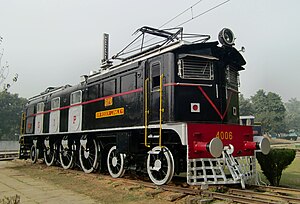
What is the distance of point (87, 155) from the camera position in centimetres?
1196

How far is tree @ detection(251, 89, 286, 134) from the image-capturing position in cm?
7162

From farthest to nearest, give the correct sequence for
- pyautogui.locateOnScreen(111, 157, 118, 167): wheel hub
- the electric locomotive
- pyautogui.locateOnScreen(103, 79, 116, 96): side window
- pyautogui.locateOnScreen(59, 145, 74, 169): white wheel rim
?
pyautogui.locateOnScreen(59, 145, 74, 169): white wheel rim, pyautogui.locateOnScreen(103, 79, 116, 96): side window, pyautogui.locateOnScreen(111, 157, 118, 167): wheel hub, the electric locomotive

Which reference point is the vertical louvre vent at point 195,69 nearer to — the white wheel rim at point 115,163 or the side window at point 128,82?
the side window at point 128,82

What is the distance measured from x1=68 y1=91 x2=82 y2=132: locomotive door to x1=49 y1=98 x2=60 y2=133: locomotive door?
1552mm

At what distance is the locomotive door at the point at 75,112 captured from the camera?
1238cm

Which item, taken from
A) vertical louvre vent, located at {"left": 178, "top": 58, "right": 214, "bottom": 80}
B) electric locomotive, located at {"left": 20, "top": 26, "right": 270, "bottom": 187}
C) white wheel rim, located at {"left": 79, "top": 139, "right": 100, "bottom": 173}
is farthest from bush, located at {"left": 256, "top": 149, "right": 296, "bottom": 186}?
white wheel rim, located at {"left": 79, "top": 139, "right": 100, "bottom": 173}

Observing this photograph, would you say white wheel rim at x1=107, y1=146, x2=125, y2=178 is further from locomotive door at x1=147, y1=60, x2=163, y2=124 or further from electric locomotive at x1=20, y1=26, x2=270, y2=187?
locomotive door at x1=147, y1=60, x2=163, y2=124

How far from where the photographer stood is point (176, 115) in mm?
7723

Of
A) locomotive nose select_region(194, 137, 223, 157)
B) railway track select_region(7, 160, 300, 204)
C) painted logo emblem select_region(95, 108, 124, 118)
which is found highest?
painted logo emblem select_region(95, 108, 124, 118)

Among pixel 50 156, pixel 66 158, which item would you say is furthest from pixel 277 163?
pixel 50 156

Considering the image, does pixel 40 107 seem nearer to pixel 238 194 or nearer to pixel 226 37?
pixel 226 37

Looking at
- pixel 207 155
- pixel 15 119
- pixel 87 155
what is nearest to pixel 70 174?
pixel 87 155

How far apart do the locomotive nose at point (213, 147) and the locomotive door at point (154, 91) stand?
1513 mm

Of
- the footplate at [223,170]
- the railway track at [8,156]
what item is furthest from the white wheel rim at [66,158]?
the railway track at [8,156]
